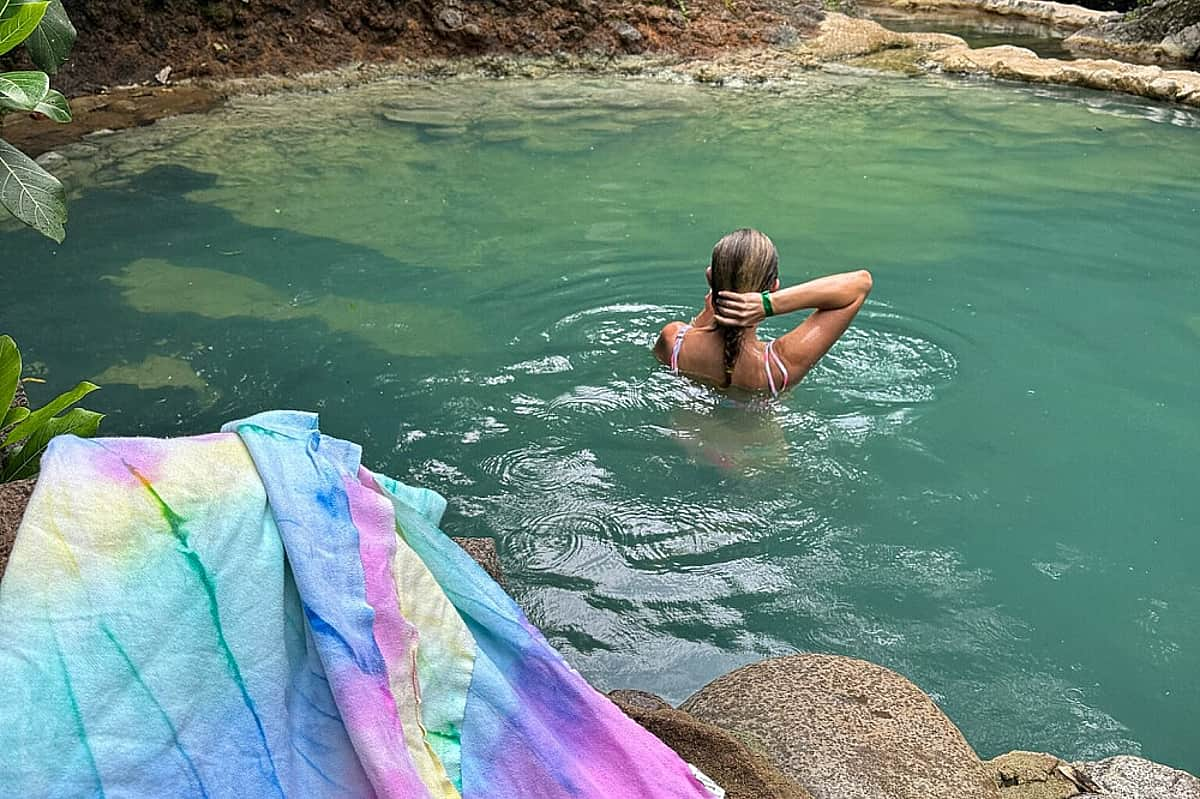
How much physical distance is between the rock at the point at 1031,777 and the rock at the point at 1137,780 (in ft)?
0.24

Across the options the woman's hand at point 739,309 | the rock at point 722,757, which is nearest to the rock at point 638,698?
the rock at point 722,757

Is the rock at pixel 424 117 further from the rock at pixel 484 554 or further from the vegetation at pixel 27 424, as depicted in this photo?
the rock at pixel 484 554

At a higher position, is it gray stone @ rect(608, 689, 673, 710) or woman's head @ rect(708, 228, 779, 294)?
woman's head @ rect(708, 228, 779, 294)

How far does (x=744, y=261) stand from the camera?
4273 millimetres

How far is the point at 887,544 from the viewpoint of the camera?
4.23 metres

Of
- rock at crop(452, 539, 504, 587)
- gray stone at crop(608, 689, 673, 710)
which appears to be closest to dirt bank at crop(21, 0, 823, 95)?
rock at crop(452, 539, 504, 587)

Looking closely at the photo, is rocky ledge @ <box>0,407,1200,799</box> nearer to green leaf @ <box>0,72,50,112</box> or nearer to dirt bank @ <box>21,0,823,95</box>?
green leaf @ <box>0,72,50,112</box>

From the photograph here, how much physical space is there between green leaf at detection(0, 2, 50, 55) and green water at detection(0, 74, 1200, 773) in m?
2.27

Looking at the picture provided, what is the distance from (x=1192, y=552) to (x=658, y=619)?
202cm

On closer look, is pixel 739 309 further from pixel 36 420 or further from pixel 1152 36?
pixel 1152 36

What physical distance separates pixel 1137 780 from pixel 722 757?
1255 mm

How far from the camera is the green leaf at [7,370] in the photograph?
3311 millimetres

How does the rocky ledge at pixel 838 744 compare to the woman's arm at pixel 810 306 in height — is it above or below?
below

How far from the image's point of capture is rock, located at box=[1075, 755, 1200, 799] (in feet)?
9.21
